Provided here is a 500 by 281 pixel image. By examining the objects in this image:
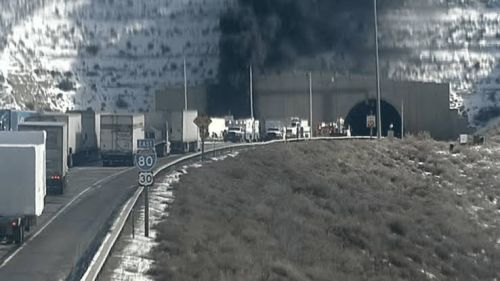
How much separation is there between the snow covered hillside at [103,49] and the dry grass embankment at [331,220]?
6518 cm

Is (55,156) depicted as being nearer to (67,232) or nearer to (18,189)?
(67,232)

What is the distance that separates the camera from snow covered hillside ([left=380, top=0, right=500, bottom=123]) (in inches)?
4833

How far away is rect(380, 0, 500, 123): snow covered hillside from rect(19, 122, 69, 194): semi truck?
234ft

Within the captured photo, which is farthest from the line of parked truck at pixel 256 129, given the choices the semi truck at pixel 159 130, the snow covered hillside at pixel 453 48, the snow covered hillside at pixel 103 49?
the snow covered hillside at pixel 103 49

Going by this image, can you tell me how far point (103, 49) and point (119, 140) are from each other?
75.7 m

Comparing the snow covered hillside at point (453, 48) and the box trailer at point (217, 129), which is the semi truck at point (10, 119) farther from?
the snow covered hillside at point (453, 48)

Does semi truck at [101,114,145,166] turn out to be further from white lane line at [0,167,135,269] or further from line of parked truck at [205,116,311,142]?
line of parked truck at [205,116,311,142]

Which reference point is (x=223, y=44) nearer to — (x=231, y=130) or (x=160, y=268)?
(x=231, y=130)

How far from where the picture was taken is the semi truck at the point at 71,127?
64125mm

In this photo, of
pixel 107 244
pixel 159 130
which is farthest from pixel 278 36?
pixel 107 244

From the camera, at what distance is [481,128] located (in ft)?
390

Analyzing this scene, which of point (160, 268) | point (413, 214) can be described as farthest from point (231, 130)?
point (160, 268)

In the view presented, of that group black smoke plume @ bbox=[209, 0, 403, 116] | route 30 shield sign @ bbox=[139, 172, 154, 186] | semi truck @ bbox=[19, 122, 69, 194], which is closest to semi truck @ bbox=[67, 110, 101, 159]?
semi truck @ bbox=[19, 122, 69, 194]

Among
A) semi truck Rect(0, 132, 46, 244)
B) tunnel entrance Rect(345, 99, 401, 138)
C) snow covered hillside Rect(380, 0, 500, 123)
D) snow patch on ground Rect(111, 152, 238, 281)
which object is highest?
snow covered hillside Rect(380, 0, 500, 123)
